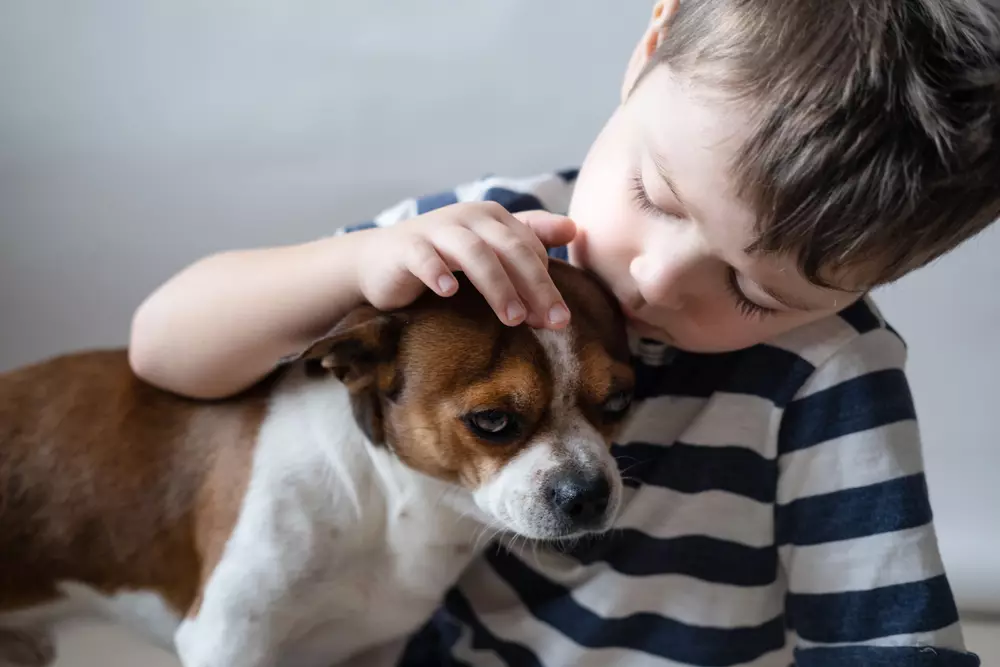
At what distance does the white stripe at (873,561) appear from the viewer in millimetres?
779

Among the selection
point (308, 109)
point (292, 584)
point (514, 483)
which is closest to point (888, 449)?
point (514, 483)

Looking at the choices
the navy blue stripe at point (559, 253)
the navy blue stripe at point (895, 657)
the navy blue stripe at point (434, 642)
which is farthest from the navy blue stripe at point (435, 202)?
the navy blue stripe at point (895, 657)

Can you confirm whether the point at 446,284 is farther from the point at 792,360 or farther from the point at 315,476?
the point at 792,360

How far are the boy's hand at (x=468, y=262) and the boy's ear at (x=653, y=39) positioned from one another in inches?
7.2

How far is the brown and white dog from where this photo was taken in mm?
716

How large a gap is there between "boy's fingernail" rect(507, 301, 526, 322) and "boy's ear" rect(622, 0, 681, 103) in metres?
0.23

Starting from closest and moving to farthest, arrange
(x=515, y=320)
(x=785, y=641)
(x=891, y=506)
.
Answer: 1. (x=515, y=320)
2. (x=891, y=506)
3. (x=785, y=641)

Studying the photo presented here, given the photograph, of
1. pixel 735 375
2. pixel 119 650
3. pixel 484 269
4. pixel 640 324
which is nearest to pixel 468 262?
pixel 484 269

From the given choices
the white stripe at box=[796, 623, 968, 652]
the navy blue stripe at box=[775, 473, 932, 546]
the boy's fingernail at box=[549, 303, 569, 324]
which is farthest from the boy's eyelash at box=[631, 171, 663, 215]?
the white stripe at box=[796, 623, 968, 652]

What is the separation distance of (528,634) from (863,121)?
59 cm

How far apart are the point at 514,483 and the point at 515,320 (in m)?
0.14

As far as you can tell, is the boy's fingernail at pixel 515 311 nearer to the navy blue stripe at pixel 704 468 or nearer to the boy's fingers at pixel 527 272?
the boy's fingers at pixel 527 272

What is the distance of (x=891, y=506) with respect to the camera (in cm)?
78

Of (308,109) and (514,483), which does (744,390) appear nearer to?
(514,483)
